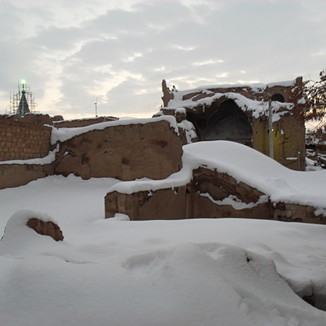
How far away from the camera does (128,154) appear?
1023cm

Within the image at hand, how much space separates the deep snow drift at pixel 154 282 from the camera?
1838mm

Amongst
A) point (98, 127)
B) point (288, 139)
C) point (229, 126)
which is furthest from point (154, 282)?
point (229, 126)

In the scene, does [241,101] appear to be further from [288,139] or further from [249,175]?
[249,175]

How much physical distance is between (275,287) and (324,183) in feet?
30.6

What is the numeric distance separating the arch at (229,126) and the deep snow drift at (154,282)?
80.8ft

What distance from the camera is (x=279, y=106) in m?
20.9

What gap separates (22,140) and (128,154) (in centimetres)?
322

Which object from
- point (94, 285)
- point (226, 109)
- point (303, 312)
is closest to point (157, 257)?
point (94, 285)

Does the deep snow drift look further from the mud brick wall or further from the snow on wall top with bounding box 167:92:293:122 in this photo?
the snow on wall top with bounding box 167:92:293:122

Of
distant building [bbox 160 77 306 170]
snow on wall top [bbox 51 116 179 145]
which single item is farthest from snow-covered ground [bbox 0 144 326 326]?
distant building [bbox 160 77 306 170]

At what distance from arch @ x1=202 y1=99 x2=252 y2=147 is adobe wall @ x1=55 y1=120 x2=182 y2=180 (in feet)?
59.5

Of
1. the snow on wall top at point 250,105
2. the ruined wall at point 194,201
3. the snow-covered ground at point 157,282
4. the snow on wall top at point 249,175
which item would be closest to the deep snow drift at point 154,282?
the snow-covered ground at point 157,282

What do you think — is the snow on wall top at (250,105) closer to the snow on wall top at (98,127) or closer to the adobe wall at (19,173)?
the snow on wall top at (98,127)

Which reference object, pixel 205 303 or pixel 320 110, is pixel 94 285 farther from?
pixel 320 110
